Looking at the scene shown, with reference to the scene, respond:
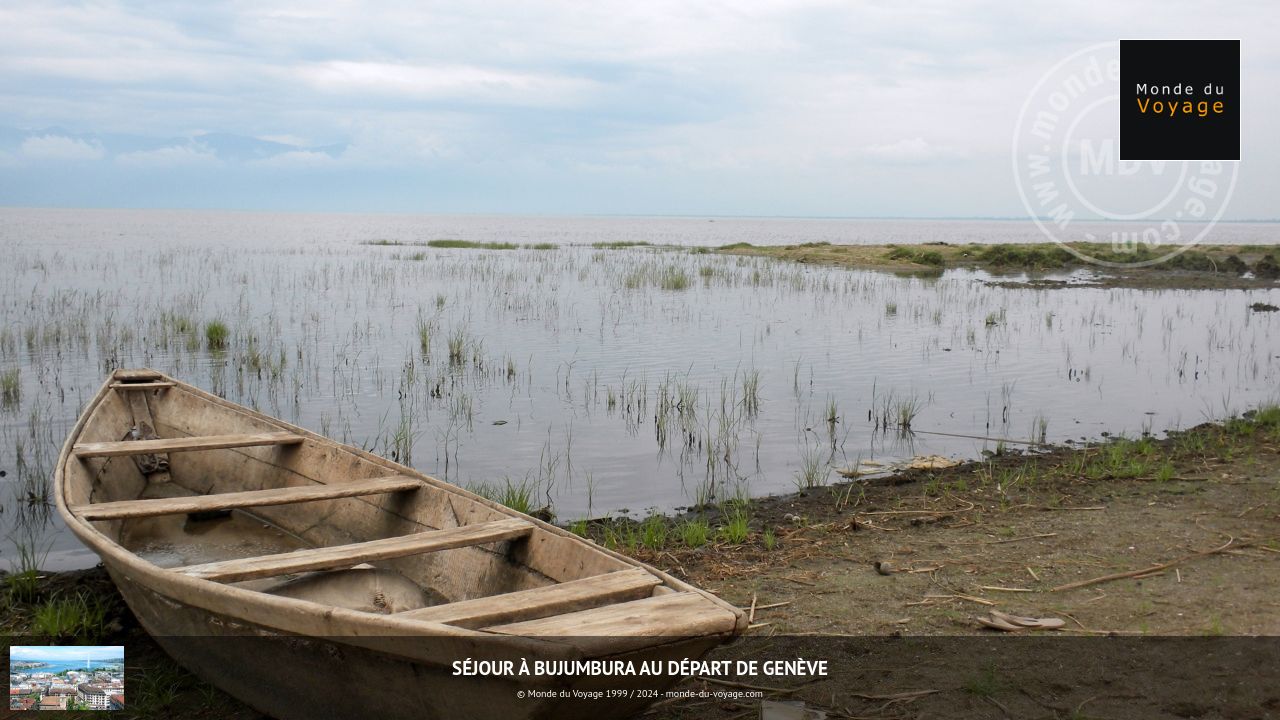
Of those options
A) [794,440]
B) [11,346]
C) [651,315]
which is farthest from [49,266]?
[794,440]

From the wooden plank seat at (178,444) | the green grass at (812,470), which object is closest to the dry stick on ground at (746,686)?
the wooden plank seat at (178,444)

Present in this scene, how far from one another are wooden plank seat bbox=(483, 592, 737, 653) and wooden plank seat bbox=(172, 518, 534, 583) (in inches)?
40.1

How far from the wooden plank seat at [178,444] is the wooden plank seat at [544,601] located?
314 cm

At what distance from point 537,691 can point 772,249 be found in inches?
1625

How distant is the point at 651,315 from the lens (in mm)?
19188

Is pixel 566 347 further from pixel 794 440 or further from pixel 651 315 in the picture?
pixel 794 440

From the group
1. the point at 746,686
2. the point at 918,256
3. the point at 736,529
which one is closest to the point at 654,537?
the point at 736,529

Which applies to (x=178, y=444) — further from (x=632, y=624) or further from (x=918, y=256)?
(x=918, y=256)

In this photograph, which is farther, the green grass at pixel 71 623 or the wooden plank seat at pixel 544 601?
the green grass at pixel 71 623

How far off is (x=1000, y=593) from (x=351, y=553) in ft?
11.3

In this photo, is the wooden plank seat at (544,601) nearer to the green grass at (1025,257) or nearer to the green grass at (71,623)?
the green grass at (71,623)

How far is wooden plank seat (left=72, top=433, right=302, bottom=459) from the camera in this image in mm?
5668

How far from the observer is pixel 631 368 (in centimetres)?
1330

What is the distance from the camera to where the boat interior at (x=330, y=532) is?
3.42 meters
